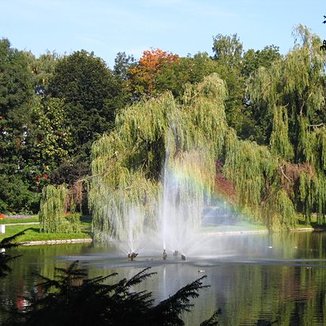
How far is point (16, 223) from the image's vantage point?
35.7m

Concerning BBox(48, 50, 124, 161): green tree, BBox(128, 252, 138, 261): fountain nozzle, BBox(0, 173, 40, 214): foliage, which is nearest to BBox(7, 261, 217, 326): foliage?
BBox(128, 252, 138, 261): fountain nozzle

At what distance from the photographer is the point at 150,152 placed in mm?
26969

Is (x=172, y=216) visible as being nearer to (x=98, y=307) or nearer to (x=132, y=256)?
(x=132, y=256)

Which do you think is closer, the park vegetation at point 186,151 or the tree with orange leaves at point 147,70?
the park vegetation at point 186,151

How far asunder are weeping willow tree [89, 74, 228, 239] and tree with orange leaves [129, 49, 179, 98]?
30.0 m

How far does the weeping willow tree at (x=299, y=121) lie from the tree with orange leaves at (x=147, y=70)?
27.1m

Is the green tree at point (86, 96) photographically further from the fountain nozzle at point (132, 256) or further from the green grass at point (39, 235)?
the fountain nozzle at point (132, 256)

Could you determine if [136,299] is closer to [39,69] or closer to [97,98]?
[97,98]

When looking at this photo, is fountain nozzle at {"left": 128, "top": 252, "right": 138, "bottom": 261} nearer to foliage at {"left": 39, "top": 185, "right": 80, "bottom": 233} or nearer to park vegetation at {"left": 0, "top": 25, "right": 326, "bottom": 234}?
park vegetation at {"left": 0, "top": 25, "right": 326, "bottom": 234}

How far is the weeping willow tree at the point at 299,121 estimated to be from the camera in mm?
30688

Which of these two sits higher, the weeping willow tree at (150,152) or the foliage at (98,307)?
the weeping willow tree at (150,152)

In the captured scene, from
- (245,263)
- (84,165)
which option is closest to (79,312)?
(245,263)

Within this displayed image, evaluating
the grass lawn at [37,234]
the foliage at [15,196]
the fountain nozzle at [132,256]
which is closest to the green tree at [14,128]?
the foliage at [15,196]

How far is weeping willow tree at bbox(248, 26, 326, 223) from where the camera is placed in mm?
30688
